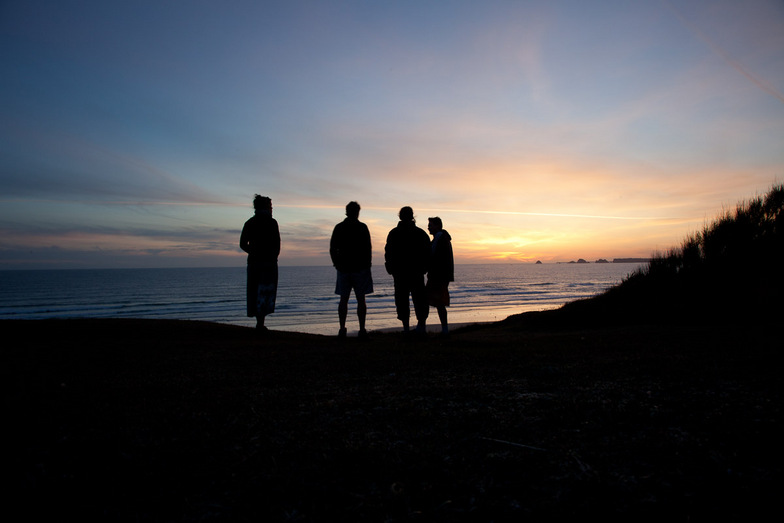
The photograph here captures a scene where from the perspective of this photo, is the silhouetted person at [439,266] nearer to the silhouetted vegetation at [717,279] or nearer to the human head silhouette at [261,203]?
the human head silhouette at [261,203]

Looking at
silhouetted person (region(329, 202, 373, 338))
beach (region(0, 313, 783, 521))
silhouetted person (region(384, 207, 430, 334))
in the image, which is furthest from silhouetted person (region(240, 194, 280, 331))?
beach (region(0, 313, 783, 521))

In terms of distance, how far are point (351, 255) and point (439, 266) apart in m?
1.73

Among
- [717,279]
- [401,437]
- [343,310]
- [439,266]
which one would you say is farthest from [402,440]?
[717,279]

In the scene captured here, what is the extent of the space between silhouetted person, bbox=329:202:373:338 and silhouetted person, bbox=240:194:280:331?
3.67ft

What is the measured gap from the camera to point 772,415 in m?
2.34

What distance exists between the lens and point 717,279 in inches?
372

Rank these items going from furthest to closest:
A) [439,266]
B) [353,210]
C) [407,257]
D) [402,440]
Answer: [439,266]
[407,257]
[353,210]
[402,440]

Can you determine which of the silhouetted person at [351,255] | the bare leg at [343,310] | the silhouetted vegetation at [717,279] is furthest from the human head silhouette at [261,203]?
the silhouetted vegetation at [717,279]

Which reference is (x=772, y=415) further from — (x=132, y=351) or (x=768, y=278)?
(x=768, y=278)

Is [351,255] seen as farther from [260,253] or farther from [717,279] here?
[717,279]

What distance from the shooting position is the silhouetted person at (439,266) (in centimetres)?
781

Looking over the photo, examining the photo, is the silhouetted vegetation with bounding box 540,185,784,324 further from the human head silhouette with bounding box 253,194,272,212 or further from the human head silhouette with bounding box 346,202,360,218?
the human head silhouette with bounding box 253,194,272,212

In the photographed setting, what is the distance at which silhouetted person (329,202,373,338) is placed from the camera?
727cm

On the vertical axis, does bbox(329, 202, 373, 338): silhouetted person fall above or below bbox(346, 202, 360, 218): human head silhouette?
below
